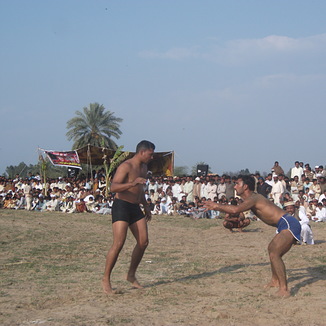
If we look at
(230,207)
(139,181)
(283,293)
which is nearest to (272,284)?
(283,293)

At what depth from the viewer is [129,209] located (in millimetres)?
6738

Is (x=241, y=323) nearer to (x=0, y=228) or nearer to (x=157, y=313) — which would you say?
(x=157, y=313)

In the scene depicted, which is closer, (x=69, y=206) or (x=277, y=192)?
(x=277, y=192)

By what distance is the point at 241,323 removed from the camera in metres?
5.10

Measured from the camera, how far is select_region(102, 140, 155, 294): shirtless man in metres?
6.59

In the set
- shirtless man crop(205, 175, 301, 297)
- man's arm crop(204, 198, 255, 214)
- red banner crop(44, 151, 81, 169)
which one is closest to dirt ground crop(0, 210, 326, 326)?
shirtless man crop(205, 175, 301, 297)

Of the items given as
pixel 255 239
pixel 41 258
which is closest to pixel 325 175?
pixel 255 239

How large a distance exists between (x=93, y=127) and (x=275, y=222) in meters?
33.6

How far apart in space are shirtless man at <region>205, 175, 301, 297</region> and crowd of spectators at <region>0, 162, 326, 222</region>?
411 inches

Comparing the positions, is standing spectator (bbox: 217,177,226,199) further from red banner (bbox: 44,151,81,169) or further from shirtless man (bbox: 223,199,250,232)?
red banner (bbox: 44,151,81,169)

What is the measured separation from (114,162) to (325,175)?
11442mm

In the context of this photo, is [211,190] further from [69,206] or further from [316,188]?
[69,206]

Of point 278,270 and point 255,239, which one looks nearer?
point 278,270

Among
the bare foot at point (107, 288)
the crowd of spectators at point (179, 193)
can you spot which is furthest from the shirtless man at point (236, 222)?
the bare foot at point (107, 288)
